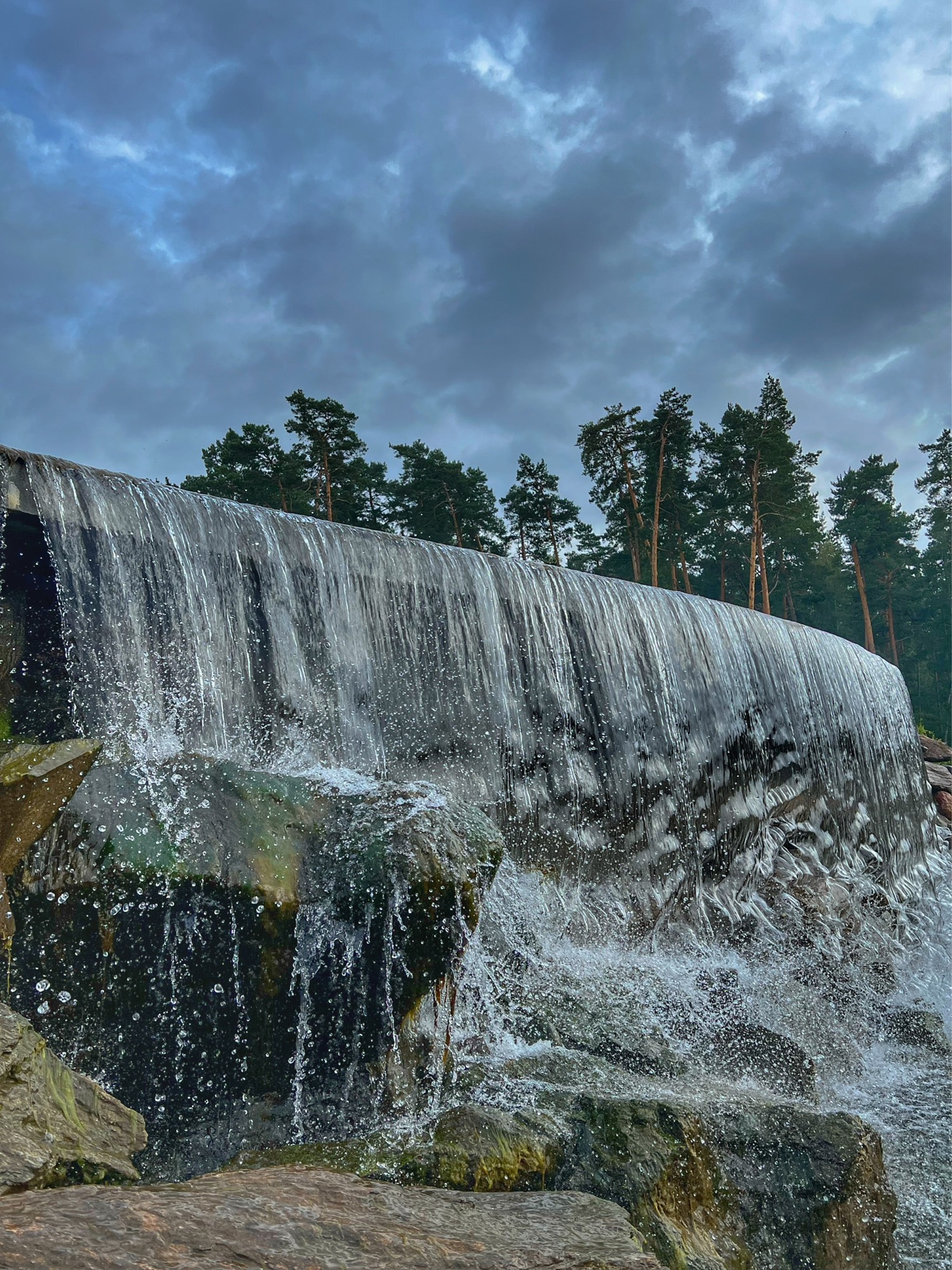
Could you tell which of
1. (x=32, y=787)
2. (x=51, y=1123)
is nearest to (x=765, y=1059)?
(x=51, y=1123)

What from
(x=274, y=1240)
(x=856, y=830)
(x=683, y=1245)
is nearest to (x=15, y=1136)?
(x=274, y=1240)

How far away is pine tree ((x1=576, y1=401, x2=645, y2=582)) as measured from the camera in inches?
1201

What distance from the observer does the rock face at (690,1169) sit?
11.0 ft

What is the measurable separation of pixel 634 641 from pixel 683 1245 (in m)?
6.97

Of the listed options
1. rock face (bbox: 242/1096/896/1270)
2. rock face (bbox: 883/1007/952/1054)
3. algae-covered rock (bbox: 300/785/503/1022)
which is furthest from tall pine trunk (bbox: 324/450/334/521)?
rock face (bbox: 242/1096/896/1270)

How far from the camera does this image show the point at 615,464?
31.5 metres

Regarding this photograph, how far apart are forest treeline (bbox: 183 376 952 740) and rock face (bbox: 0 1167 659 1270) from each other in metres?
23.9

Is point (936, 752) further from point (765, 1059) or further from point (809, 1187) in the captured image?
point (809, 1187)

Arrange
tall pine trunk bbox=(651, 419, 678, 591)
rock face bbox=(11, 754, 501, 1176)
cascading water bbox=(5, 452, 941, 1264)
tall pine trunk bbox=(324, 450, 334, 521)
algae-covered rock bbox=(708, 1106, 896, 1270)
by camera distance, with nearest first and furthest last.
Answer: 1. algae-covered rock bbox=(708, 1106, 896, 1270)
2. rock face bbox=(11, 754, 501, 1176)
3. cascading water bbox=(5, 452, 941, 1264)
4. tall pine trunk bbox=(324, 450, 334, 521)
5. tall pine trunk bbox=(651, 419, 678, 591)

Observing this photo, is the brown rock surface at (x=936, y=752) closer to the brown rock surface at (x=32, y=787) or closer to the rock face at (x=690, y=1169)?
the rock face at (x=690, y=1169)

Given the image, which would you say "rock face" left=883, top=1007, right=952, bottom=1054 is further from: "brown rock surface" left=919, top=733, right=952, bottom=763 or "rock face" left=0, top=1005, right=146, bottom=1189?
"brown rock surface" left=919, top=733, right=952, bottom=763

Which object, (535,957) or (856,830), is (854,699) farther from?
(535,957)

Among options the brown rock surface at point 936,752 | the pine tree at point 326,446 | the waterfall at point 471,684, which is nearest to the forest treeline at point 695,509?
the pine tree at point 326,446

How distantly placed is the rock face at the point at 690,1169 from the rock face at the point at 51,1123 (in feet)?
2.14
